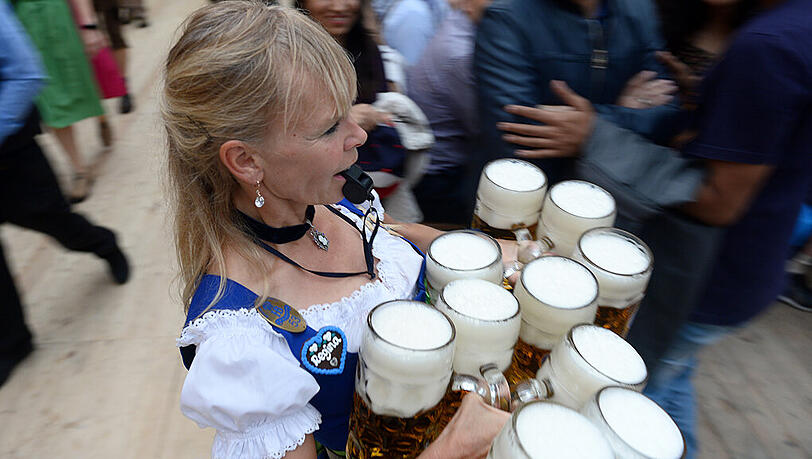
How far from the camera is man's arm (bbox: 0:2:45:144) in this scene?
1703 millimetres

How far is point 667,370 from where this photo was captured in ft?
5.22

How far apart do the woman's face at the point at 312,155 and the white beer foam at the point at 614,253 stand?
494 millimetres

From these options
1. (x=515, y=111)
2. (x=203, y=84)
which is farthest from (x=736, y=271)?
(x=203, y=84)

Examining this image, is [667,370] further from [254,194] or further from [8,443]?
[8,443]

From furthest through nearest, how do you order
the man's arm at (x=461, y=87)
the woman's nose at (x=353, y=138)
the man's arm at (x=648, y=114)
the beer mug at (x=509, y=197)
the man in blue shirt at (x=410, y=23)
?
the man in blue shirt at (x=410, y=23) → the man's arm at (x=461, y=87) → the man's arm at (x=648, y=114) → the beer mug at (x=509, y=197) → the woman's nose at (x=353, y=138)

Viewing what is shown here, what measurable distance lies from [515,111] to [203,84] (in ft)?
2.56

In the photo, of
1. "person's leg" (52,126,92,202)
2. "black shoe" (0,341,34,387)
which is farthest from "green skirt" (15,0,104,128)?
"black shoe" (0,341,34,387)

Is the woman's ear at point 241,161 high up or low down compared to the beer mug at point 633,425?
up

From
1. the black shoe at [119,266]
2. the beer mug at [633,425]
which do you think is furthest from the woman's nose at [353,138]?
the black shoe at [119,266]

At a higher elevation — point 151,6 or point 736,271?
point 736,271

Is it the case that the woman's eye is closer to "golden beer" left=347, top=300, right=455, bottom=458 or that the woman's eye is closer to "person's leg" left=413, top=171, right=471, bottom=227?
"golden beer" left=347, top=300, right=455, bottom=458

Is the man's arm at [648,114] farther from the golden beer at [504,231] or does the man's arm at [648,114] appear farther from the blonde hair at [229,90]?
the blonde hair at [229,90]

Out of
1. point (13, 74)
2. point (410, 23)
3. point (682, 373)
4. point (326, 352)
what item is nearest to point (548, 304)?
point (326, 352)

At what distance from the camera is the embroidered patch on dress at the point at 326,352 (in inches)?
37.9
